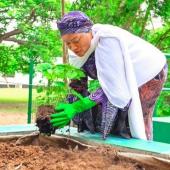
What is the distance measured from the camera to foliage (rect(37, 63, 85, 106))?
265 cm

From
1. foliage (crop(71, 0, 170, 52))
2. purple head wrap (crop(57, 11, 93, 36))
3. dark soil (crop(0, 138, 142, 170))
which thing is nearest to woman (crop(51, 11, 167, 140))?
purple head wrap (crop(57, 11, 93, 36))

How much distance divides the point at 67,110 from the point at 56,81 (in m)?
0.18

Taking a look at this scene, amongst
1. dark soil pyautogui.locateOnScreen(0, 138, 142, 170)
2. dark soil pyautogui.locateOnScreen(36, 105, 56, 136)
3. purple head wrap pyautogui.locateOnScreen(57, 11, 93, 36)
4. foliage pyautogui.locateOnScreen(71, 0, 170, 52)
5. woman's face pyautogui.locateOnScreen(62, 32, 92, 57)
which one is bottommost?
dark soil pyautogui.locateOnScreen(0, 138, 142, 170)

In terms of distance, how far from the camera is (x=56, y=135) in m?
2.99

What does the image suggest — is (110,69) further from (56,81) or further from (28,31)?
(28,31)

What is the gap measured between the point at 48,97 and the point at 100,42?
0.43 m

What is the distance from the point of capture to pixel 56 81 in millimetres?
2859

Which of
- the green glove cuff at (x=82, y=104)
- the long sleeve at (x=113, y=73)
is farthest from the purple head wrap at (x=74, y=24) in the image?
the green glove cuff at (x=82, y=104)

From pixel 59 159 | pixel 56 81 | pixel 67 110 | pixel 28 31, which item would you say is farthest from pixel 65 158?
pixel 28 31

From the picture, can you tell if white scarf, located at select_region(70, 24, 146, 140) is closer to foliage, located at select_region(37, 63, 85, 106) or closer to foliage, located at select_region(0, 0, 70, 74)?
foliage, located at select_region(37, 63, 85, 106)

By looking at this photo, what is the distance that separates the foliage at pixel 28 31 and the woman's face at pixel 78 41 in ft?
27.7

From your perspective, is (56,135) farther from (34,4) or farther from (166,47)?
(34,4)

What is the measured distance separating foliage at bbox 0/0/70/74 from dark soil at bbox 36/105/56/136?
8373 mm

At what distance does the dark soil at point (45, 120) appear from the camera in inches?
113
